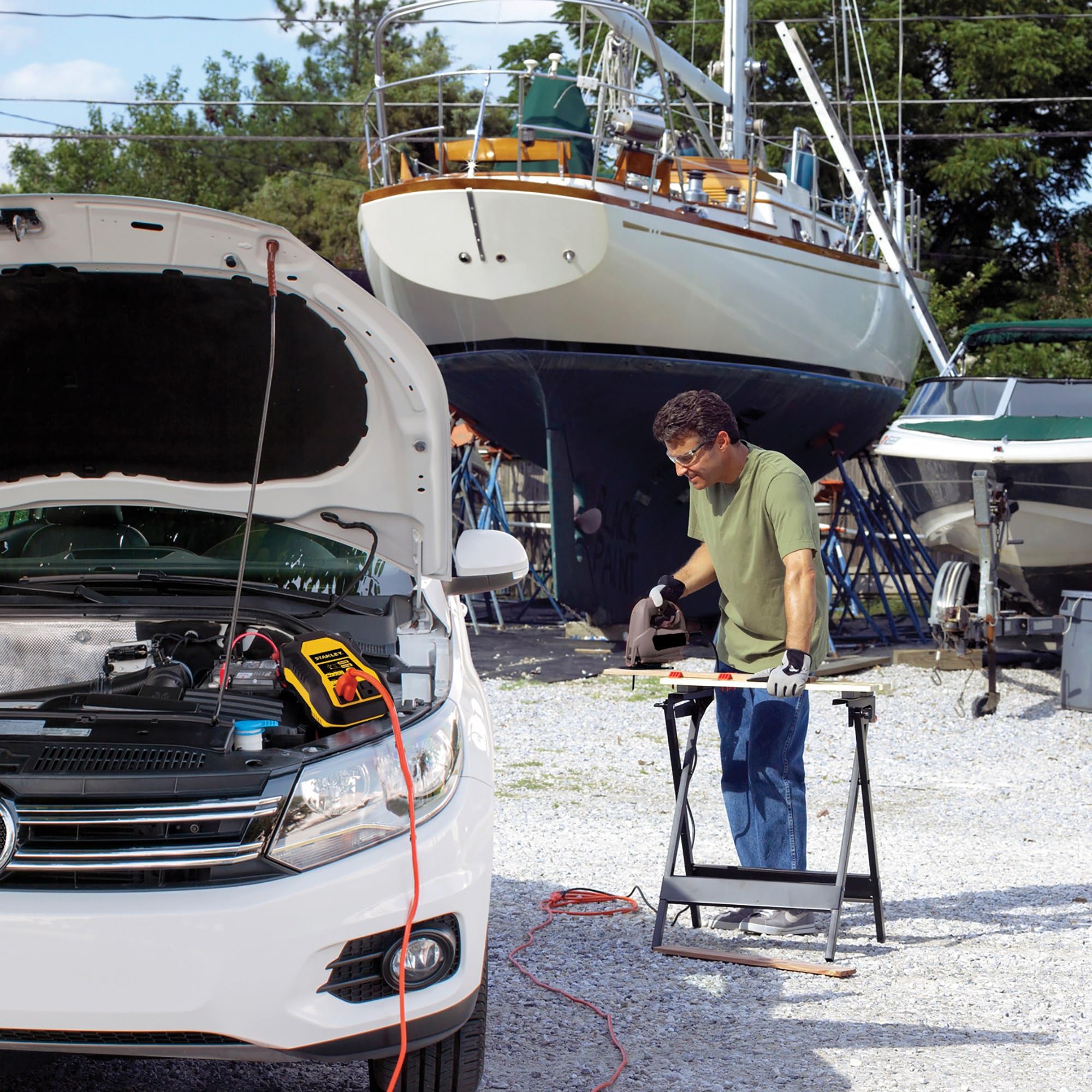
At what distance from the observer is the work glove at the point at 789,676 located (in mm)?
4289

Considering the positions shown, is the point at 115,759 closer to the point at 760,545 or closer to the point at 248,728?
the point at 248,728

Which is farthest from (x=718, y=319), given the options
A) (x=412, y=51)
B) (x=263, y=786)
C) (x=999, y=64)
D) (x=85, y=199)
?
(x=412, y=51)

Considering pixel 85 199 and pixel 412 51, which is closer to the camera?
pixel 85 199

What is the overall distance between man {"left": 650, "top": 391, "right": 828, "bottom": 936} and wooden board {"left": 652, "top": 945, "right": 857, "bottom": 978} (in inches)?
14.1

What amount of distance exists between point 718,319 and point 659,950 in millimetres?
9116

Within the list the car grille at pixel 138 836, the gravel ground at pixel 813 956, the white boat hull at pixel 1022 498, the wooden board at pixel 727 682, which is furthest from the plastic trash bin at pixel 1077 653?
the car grille at pixel 138 836

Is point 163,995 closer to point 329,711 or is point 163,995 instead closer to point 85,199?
point 329,711

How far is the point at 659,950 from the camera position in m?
4.69

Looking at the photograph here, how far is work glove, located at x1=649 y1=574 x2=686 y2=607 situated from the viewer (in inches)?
185

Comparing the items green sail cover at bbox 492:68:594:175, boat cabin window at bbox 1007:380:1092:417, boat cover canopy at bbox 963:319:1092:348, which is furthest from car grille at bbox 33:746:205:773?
boat cover canopy at bbox 963:319:1092:348

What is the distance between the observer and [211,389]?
4293mm

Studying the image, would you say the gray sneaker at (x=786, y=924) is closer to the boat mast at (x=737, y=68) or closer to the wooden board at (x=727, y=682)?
the wooden board at (x=727, y=682)

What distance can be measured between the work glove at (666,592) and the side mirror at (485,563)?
533 mm

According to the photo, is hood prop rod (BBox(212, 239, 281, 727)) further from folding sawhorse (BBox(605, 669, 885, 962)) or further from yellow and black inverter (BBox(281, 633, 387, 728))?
folding sawhorse (BBox(605, 669, 885, 962))
